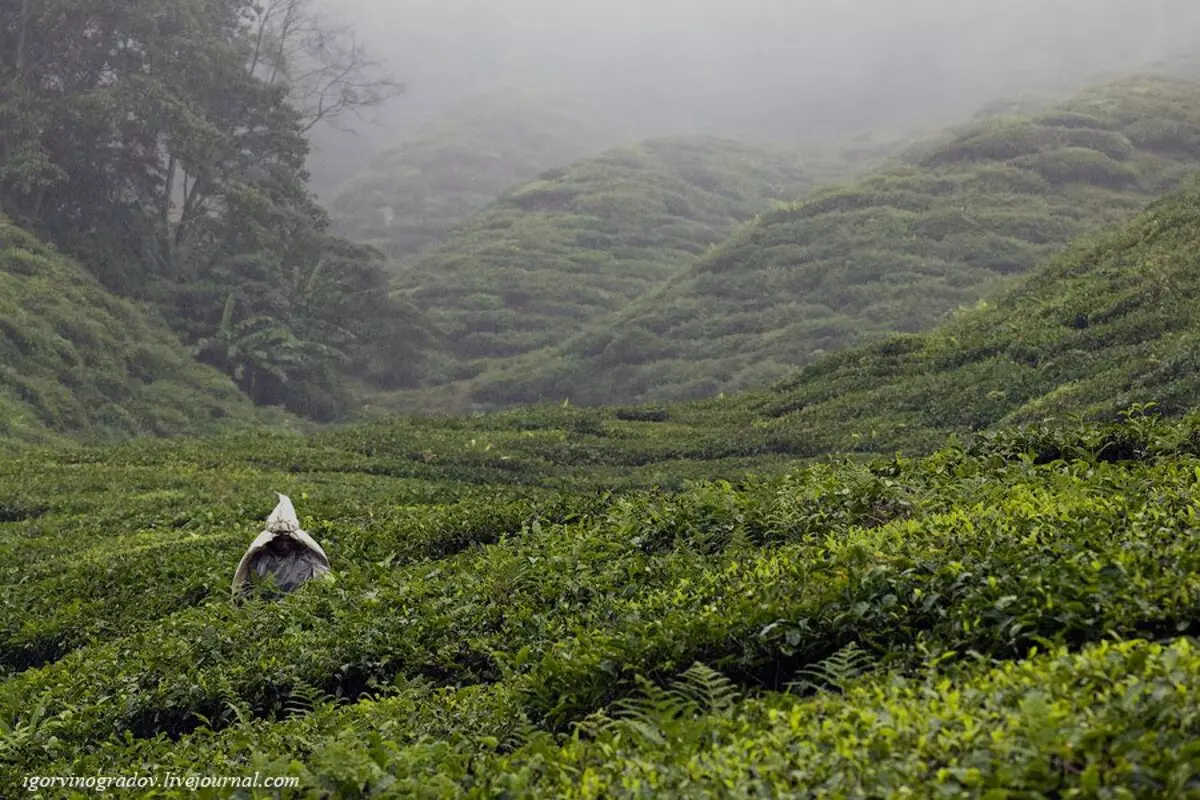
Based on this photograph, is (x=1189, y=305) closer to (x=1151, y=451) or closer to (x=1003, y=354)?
(x=1003, y=354)

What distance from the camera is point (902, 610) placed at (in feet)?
22.5

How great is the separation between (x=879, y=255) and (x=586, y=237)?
24.1 meters

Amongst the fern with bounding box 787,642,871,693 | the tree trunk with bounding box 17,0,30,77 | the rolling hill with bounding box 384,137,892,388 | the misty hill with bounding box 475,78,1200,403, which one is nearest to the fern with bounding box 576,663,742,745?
the fern with bounding box 787,642,871,693

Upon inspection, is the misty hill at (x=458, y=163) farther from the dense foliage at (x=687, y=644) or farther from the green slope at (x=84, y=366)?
the dense foliage at (x=687, y=644)

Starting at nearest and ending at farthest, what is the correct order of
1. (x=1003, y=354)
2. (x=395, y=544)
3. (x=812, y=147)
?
(x=395, y=544)
(x=1003, y=354)
(x=812, y=147)

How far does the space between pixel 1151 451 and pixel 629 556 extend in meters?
4.82

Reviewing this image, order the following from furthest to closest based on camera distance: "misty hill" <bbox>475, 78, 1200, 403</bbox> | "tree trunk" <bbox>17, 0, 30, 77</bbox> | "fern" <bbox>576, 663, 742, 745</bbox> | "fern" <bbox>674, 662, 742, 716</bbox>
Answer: "misty hill" <bbox>475, 78, 1200, 403</bbox>
"tree trunk" <bbox>17, 0, 30, 77</bbox>
"fern" <bbox>674, 662, 742, 716</bbox>
"fern" <bbox>576, 663, 742, 745</bbox>

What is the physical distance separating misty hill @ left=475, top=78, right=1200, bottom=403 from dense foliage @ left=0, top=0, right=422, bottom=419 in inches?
326

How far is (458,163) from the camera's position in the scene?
11238 centimetres

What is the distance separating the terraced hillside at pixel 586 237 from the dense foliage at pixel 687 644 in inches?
1908

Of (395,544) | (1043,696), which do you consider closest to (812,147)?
(395,544)

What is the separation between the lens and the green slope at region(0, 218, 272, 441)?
36.3 meters

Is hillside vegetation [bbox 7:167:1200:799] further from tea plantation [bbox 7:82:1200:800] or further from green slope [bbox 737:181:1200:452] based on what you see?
green slope [bbox 737:181:1200:452]

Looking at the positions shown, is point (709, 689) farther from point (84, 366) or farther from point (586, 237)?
point (586, 237)
